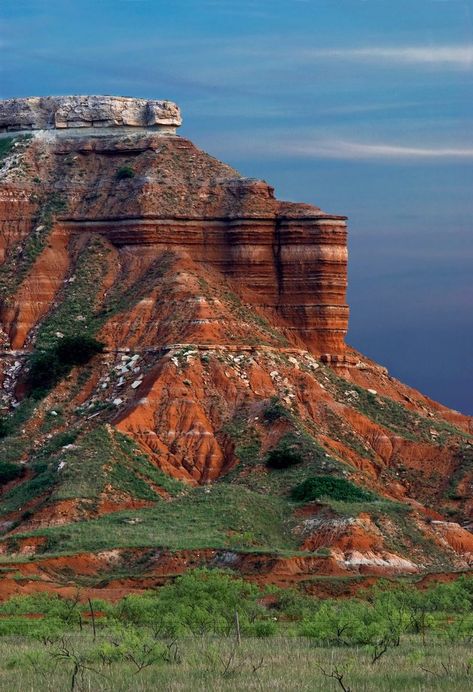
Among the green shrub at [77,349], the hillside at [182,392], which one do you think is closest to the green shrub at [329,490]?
the hillside at [182,392]

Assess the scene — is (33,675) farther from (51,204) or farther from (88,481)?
(51,204)

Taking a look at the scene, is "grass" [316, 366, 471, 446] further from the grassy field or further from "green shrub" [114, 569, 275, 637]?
the grassy field

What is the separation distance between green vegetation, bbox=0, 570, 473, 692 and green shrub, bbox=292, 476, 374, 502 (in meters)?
13.4

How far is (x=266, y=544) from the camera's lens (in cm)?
8262

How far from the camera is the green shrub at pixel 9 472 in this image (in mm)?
92250

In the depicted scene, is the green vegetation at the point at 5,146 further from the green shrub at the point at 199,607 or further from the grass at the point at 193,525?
the green shrub at the point at 199,607

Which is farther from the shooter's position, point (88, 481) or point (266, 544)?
point (88, 481)

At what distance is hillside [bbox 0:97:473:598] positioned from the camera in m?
82.1

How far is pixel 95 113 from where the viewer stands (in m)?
113

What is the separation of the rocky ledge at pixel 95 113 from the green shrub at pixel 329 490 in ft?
104

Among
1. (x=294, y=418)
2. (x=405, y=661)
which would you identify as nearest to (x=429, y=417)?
(x=294, y=418)

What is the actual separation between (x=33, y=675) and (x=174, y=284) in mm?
55646

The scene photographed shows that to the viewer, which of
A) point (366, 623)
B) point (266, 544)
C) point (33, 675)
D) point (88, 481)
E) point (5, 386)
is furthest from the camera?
point (5, 386)

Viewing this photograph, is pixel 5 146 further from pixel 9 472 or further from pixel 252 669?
pixel 252 669
